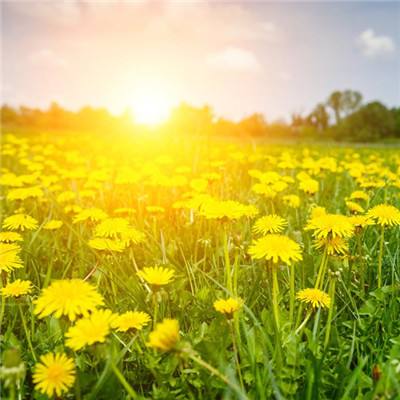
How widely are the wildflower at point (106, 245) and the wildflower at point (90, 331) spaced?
439 millimetres

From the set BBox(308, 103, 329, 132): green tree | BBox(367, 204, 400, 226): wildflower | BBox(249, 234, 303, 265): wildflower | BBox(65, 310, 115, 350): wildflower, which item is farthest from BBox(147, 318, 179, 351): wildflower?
BBox(308, 103, 329, 132): green tree

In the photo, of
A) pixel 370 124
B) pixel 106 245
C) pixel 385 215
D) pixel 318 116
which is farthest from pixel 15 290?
pixel 370 124

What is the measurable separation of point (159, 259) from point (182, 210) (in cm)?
60

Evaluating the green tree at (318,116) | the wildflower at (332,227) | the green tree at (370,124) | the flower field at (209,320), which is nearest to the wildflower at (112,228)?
the flower field at (209,320)

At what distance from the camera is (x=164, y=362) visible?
3.76 ft

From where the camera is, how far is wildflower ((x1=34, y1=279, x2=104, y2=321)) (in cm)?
97

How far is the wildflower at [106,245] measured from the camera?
4.58 ft

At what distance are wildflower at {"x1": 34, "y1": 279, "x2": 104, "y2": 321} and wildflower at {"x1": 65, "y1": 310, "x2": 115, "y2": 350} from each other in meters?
0.02

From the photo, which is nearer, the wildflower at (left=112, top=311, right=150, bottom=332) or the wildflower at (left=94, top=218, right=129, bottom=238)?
the wildflower at (left=112, top=311, right=150, bottom=332)

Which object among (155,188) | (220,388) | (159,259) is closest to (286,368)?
(220,388)

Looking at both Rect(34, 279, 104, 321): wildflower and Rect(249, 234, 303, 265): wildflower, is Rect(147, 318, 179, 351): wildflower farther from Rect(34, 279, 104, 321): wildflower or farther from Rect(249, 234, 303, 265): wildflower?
Rect(249, 234, 303, 265): wildflower

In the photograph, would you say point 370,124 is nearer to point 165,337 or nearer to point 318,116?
point 318,116

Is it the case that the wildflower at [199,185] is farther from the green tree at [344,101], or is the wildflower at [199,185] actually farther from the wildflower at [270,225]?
the green tree at [344,101]

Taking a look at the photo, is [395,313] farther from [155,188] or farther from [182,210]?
[155,188]
